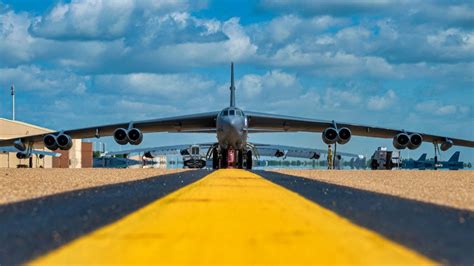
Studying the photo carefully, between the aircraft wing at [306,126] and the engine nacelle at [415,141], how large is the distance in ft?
3.75

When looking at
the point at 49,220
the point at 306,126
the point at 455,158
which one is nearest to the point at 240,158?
the point at 306,126

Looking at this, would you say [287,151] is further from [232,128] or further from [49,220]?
[49,220]

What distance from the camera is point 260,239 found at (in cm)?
536

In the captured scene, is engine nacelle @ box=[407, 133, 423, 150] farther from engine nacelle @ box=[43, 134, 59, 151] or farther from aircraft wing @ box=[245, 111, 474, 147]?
engine nacelle @ box=[43, 134, 59, 151]

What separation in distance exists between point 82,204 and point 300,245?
591 centimetres

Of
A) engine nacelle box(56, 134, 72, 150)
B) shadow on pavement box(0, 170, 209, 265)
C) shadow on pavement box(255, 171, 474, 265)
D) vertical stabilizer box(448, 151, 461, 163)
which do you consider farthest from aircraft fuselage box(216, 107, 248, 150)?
vertical stabilizer box(448, 151, 461, 163)

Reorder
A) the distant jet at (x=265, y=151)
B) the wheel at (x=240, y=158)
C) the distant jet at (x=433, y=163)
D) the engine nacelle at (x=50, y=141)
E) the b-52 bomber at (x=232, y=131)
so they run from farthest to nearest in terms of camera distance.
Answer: the distant jet at (x=433, y=163)
the distant jet at (x=265, y=151)
the engine nacelle at (x=50, y=141)
the wheel at (x=240, y=158)
the b-52 bomber at (x=232, y=131)

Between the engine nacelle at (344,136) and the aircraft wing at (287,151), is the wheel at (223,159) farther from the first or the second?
Answer: the aircraft wing at (287,151)

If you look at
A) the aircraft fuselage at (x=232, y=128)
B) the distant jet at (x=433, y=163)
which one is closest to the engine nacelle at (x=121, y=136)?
the aircraft fuselage at (x=232, y=128)

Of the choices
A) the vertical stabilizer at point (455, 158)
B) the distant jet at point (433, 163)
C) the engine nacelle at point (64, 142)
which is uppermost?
the engine nacelle at point (64, 142)

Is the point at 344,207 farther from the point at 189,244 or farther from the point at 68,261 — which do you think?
the point at 68,261

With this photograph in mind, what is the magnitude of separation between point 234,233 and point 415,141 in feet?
121

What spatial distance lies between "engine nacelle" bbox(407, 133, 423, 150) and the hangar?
45240 millimetres

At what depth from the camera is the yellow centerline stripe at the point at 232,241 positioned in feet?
14.3
